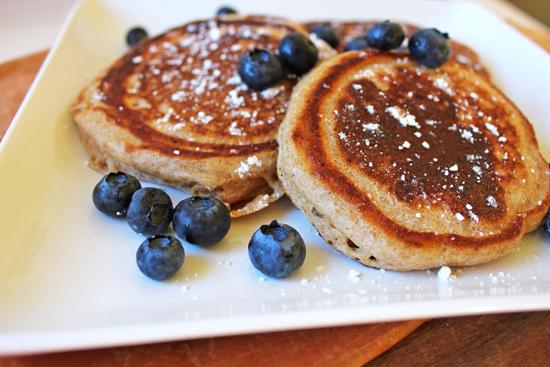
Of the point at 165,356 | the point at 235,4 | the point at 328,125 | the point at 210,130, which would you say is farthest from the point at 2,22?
the point at 165,356

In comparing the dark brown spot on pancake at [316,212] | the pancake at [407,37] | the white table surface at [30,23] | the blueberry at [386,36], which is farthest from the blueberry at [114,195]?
the white table surface at [30,23]

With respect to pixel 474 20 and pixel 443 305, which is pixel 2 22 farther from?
pixel 443 305

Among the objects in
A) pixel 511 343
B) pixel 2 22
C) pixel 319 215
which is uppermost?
pixel 319 215

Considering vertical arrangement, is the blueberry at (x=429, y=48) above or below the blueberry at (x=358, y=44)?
above

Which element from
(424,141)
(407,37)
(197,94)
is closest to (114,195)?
(197,94)

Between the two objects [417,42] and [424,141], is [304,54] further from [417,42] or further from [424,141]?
[424,141]

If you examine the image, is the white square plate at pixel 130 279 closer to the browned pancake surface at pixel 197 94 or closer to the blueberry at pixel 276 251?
the blueberry at pixel 276 251
